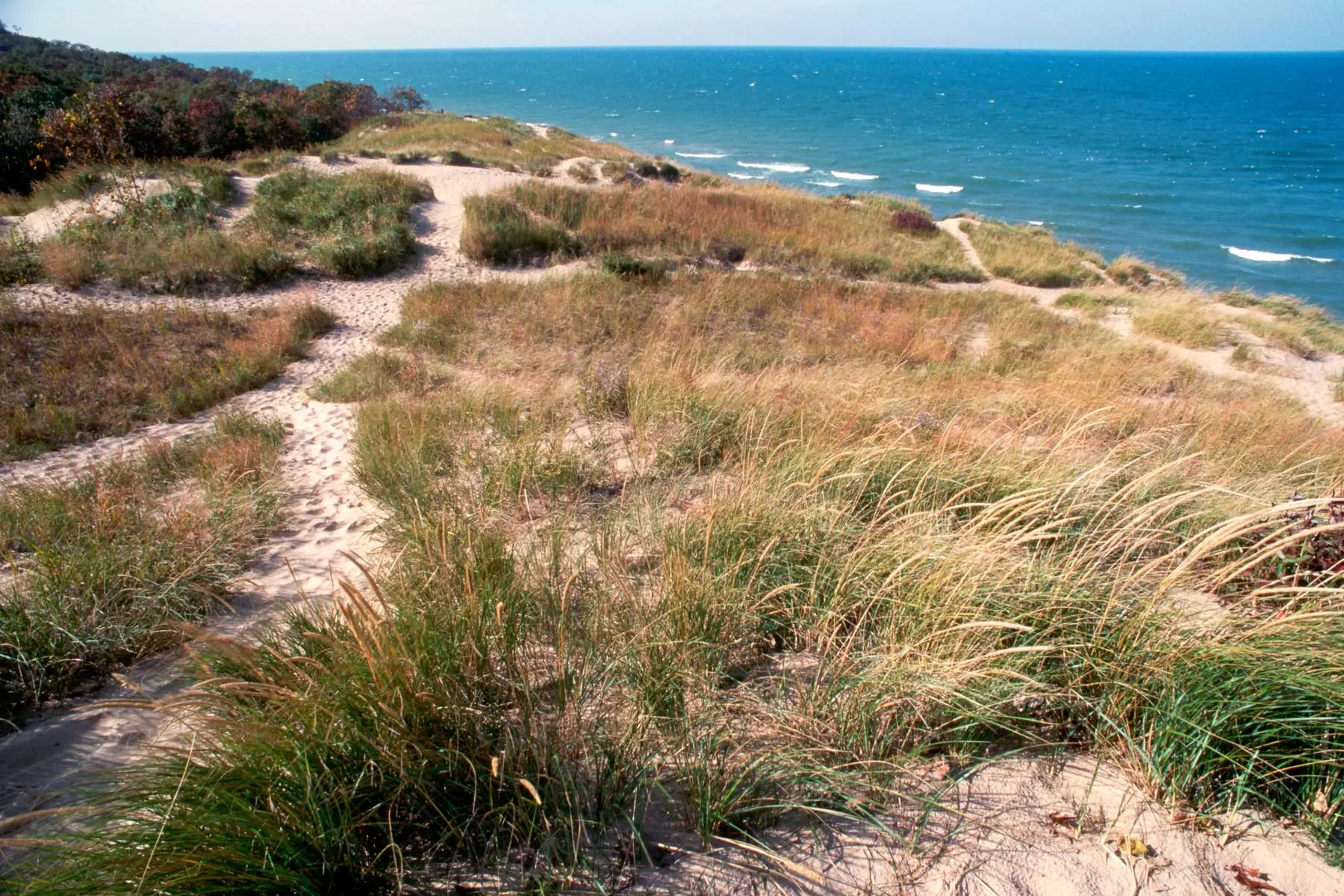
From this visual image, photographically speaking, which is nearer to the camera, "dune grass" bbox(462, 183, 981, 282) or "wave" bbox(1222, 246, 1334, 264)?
"dune grass" bbox(462, 183, 981, 282)

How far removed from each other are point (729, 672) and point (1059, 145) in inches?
2837

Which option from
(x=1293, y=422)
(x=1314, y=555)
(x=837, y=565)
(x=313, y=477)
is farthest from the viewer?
(x=1293, y=422)

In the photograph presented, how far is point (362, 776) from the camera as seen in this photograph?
1.98 metres

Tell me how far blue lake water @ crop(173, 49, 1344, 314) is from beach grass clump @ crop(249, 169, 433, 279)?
92.0 feet

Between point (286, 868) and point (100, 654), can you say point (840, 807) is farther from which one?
point (100, 654)

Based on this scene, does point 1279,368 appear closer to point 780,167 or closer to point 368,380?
point 368,380

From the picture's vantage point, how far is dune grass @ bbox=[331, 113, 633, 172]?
22875 mm

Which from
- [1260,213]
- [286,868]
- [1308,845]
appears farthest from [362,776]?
[1260,213]

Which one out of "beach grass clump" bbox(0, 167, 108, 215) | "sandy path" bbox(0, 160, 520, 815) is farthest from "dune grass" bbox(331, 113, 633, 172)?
"sandy path" bbox(0, 160, 520, 815)

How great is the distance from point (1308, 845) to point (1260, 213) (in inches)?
1886

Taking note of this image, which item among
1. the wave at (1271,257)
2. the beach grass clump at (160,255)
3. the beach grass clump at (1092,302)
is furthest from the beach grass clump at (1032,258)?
the beach grass clump at (160,255)

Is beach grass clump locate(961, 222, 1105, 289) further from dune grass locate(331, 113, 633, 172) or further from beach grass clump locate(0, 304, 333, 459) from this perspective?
beach grass clump locate(0, 304, 333, 459)

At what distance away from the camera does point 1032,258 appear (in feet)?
65.3

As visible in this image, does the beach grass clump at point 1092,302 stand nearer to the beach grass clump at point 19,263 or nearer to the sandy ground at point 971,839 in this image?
the sandy ground at point 971,839
